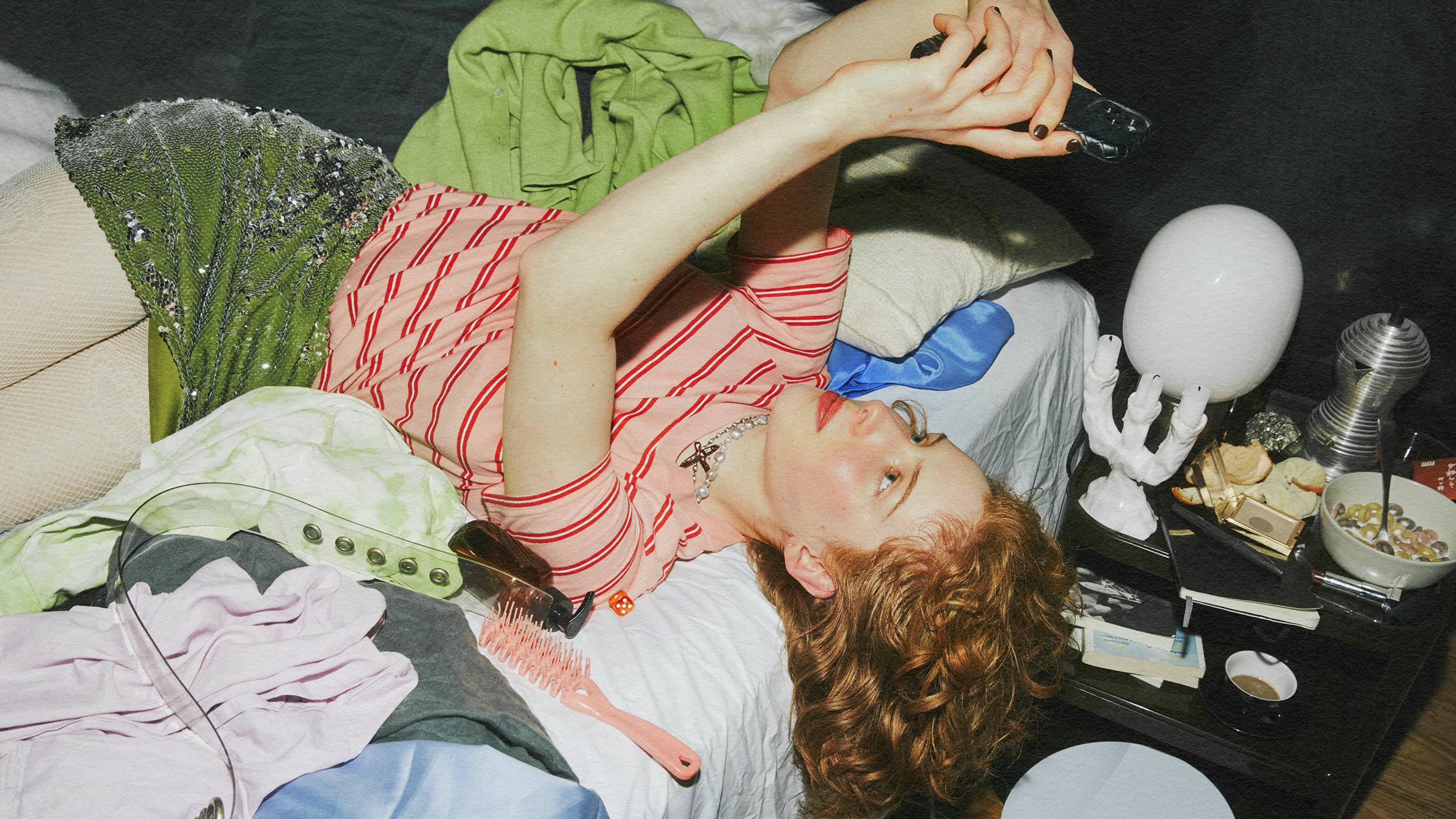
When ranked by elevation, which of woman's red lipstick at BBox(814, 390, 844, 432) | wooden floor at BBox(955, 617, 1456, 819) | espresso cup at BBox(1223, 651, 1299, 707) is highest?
woman's red lipstick at BBox(814, 390, 844, 432)

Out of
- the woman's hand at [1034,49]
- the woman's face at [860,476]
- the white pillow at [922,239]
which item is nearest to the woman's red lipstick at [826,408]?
the woman's face at [860,476]

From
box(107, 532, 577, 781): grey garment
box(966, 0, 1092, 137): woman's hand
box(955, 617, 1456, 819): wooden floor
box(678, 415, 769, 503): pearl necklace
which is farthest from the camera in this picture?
box(955, 617, 1456, 819): wooden floor

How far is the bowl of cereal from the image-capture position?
1.04 metres

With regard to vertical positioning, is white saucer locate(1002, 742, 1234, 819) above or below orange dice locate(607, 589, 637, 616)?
below

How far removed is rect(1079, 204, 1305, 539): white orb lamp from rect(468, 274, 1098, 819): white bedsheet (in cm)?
17

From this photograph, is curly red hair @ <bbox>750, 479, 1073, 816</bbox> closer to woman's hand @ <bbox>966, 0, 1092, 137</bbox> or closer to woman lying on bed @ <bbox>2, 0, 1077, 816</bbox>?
woman lying on bed @ <bbox>2, 0, 1077, 816</bbox>

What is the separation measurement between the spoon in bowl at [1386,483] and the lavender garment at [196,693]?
1.13 m

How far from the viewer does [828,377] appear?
1214 millimetres

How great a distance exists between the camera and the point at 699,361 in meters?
1.07

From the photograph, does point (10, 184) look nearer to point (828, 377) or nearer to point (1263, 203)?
point (828, 377)

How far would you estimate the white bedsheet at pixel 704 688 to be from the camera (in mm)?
817

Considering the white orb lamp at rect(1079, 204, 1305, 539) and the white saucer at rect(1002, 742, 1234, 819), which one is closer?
the white saucer at rect(1002, 742, 1234, 819)

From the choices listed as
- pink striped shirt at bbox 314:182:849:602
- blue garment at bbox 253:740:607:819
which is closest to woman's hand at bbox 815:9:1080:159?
pink striped shirt at bbox 314:182:849:602

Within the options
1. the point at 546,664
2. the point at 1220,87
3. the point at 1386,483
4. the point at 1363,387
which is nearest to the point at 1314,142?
the point at 1220,87
